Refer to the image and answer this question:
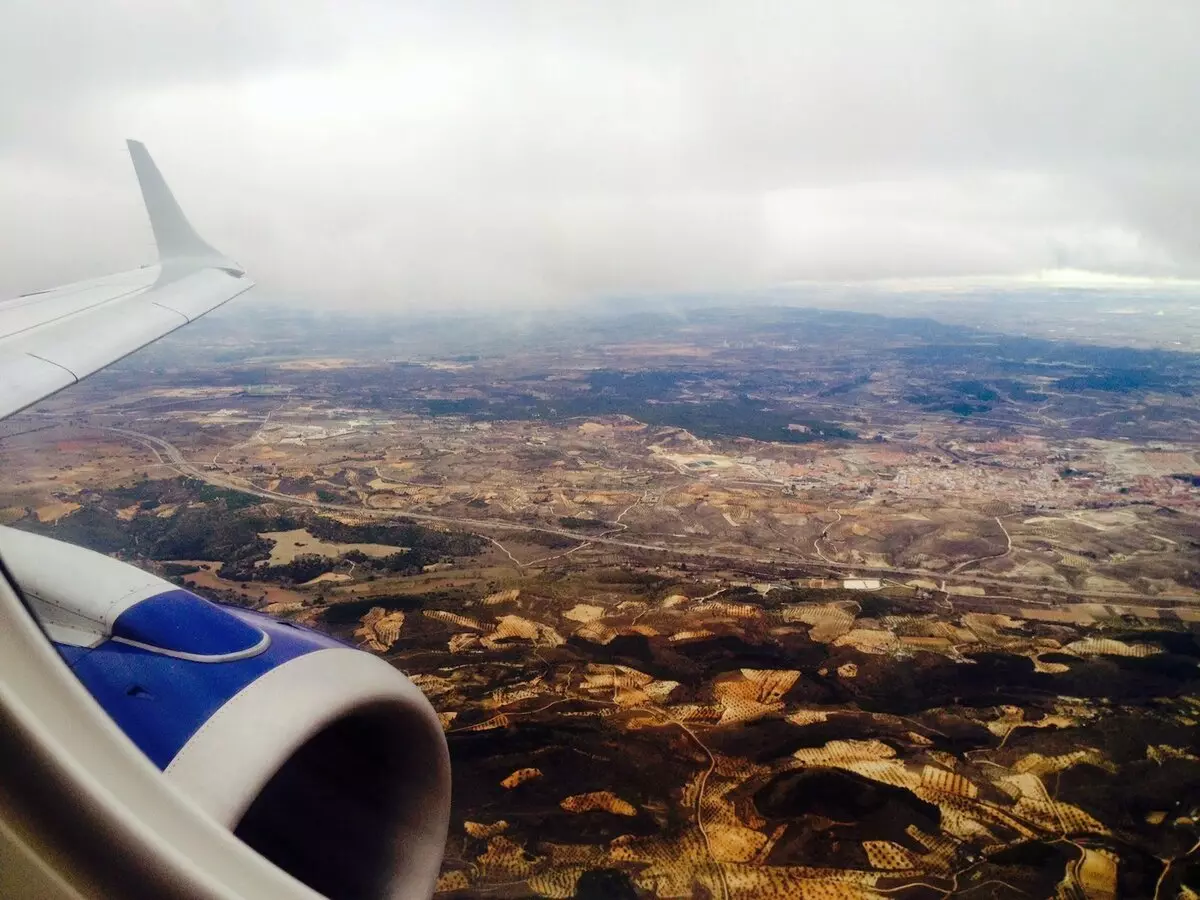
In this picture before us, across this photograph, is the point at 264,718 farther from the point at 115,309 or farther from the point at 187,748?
the point at 115,309

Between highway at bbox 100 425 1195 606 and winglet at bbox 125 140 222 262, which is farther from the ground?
winglet at bbox 125 140 222 262

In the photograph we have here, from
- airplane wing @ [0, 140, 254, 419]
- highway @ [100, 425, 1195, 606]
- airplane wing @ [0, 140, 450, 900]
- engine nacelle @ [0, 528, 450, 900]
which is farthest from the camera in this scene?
highway @ [100, 425, 1195, 606]

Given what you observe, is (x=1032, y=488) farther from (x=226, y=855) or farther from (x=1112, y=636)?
(x=226, y=855)

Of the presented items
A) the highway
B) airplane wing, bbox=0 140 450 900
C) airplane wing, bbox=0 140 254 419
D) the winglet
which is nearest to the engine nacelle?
airplane wing, bbox=0 140 450 900

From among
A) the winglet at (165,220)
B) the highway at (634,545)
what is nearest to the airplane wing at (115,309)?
the winglet at (165,220)

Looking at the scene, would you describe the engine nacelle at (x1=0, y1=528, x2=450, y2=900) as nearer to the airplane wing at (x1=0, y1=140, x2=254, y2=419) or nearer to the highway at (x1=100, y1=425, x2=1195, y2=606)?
the airplane wing at (x1=0, y1=140, x2=254, y2=419)

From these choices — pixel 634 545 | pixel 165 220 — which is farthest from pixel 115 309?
pixel 634 545

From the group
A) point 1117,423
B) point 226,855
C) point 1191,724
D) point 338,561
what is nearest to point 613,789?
point 226,855

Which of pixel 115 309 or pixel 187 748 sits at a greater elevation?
pixel 115 309
